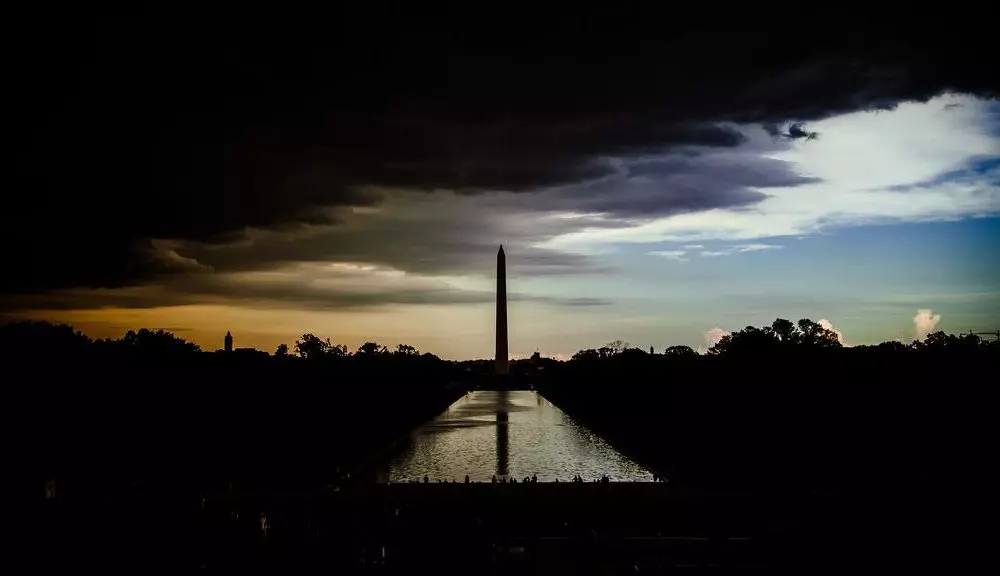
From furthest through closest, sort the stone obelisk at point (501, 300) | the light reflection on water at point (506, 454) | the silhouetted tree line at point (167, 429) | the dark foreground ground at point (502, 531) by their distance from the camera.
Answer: the stone obelisk at point (501, 300) → the light reflection on water at point (506, 454) → the silhouetted tree line at point (167, 429) → the dark foreground ground at point (502, 531)

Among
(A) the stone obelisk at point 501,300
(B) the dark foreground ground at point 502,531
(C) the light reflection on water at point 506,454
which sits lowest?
(C) the light reflection on water at point 506,454

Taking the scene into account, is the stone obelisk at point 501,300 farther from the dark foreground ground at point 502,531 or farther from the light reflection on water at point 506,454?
the dark foreground ground at point 502,531

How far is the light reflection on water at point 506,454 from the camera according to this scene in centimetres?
2945

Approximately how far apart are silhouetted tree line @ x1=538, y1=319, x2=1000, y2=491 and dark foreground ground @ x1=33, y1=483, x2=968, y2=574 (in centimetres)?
293

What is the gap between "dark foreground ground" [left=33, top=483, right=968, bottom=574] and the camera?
1144 centimetres

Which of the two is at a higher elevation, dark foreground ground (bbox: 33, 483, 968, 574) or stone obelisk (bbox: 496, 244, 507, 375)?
stone obelisk (bbox: 496, 244, 507, 375)

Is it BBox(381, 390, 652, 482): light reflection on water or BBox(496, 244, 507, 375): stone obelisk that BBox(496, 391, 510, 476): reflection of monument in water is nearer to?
BBox(381, 390, 652, 482): light reflection on water

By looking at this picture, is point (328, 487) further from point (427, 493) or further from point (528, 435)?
point (528, 435)

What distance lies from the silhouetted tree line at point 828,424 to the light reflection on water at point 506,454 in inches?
71.9

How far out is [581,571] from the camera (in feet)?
36.4

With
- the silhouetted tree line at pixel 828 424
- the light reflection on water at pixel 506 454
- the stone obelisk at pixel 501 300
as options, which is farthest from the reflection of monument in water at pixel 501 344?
the silhouetted tree line at pixel 828 424

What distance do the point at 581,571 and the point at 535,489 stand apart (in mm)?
8549

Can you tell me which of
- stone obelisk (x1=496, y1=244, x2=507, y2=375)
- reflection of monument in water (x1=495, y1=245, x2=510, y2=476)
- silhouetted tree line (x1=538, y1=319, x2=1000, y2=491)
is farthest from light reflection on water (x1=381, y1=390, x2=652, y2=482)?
stone obelisk (x1=496, y1=244, x2=507, y2=375)

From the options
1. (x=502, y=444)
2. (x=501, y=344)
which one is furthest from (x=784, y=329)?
(x=502, y=444)
